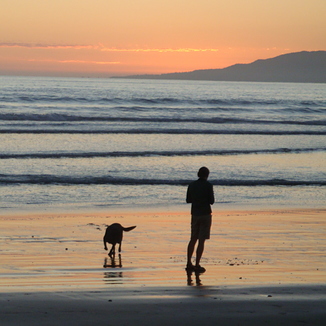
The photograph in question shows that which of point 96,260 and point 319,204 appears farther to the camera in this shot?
point 319,204

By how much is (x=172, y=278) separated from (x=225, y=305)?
1.43 metres

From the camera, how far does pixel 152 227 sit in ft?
35.2

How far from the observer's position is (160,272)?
7.60 meters

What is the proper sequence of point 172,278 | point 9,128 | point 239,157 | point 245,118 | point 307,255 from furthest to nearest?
point 245,118 → point 9,128 → point 239,157 → point 307,255 → point 172,278

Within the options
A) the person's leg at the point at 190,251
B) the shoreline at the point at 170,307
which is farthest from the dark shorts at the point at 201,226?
the shoreline at the point at 170,307

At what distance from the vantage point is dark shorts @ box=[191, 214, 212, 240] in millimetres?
8141

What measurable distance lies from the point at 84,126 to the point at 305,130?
1453 centimetres

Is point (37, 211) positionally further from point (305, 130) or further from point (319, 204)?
point (305, 130)

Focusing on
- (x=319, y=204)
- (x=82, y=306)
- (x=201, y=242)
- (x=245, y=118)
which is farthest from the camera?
(x=245, y=118)

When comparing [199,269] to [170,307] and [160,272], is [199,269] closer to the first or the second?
[160,272]

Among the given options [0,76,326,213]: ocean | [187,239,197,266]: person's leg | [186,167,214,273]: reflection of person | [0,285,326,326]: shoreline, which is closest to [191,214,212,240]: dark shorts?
[186,167,214,273]: reflection of person

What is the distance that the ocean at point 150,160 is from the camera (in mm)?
14547

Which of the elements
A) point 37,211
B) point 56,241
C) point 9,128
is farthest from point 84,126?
point 56,241

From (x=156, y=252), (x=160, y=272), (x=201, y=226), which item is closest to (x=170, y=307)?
(x=160, y=272)
